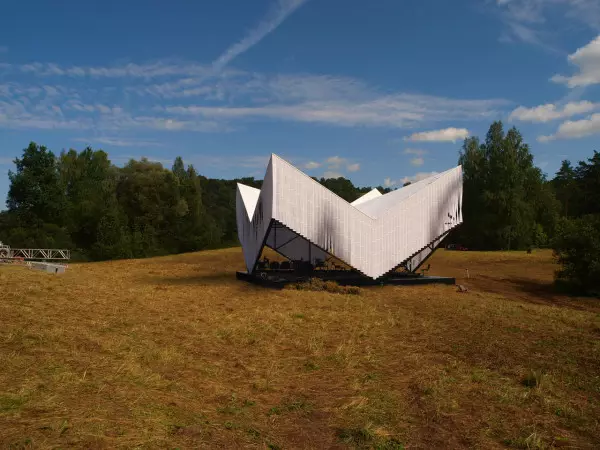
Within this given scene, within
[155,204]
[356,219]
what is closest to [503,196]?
[356,219]

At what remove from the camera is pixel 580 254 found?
73.2ft

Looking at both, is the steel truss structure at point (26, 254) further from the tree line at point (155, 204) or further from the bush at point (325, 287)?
the bush at point (325, 287)

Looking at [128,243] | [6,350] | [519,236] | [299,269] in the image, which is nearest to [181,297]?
[299,269]

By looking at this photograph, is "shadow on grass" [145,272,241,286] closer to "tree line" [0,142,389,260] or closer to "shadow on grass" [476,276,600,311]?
"shadow on grass" [476,276,600,311]

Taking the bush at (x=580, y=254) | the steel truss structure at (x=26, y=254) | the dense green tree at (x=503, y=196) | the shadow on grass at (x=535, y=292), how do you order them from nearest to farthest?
the shadow on grass at (x=535, y=292) → the bush at (x=580, y=254) → the steel truss structure at (x=26, y=254) → the dense green tree at (x=503, y=196)

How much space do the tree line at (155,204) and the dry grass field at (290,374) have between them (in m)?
33.4

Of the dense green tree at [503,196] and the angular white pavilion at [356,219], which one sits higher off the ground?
the dense green tree at [503,196]

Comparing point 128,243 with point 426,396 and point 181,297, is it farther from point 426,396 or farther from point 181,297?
point 426,396

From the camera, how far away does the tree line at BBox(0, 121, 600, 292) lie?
46656 mm

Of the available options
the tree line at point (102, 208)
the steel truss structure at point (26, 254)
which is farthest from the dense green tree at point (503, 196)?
the steel truss structure at point (26, 254)

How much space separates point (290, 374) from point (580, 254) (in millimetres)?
20010

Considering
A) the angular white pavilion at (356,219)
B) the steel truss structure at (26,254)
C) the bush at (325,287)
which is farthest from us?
the steel truss structure at (26,254)

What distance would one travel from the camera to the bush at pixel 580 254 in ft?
70.6

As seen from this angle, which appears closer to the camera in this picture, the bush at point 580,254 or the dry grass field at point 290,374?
the dry grass field at point 290,374
